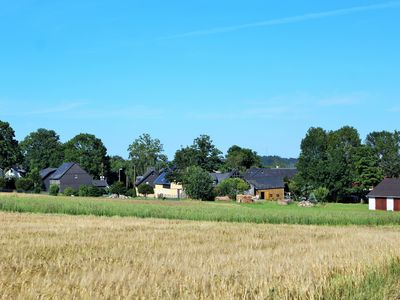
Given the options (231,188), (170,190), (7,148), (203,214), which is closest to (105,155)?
(7,148)

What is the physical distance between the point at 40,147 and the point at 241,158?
69953mm

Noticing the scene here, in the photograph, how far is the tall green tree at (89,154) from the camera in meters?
132

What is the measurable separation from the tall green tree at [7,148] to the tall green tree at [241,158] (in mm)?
52065

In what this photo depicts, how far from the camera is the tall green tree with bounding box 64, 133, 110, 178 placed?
433ft

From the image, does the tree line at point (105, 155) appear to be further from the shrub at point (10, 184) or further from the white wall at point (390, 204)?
the white wall at point (390, 204)

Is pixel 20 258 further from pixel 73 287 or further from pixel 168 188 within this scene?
pixel 168 188

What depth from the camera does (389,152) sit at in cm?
11512

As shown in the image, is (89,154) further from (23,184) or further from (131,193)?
(131,193)

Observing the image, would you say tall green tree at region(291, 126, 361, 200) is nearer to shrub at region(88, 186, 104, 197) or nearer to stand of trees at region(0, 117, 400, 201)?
stand of trees at region(0, 117, 400, 201)

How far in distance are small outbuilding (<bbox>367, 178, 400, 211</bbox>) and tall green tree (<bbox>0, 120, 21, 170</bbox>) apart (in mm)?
82983

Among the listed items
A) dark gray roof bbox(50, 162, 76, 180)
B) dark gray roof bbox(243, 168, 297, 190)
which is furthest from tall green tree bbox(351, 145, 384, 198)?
dark gray roof bbox(50, 162, 76, 180)

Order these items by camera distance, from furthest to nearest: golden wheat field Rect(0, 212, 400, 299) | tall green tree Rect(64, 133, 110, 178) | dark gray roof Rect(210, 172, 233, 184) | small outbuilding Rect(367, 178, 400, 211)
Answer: tall green tree Rect(64, 133, 110, 178) < dark gray roof Rect(210, 172, 233, 184) < small outbuilding Rect(367, 178, 400, 211) < golden wheat field Rect(0, 212, 400, 299)

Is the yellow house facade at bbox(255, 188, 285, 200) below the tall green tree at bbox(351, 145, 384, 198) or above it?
below

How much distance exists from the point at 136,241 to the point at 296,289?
11.7 m
